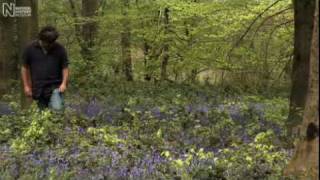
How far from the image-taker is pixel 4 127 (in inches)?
324

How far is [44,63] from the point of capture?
8602mm

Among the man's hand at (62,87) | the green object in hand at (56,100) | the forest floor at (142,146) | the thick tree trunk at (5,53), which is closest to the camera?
the forest floor at (142,146)

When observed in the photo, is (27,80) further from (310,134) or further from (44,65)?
(310,134)

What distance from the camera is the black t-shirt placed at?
859 centimetres

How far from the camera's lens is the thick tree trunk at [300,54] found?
8.30 metres

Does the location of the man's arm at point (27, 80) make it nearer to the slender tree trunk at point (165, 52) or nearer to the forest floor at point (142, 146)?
the forest floor at point (142, 146)

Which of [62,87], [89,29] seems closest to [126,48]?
[89,29]

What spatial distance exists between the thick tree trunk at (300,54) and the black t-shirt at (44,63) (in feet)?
10.2

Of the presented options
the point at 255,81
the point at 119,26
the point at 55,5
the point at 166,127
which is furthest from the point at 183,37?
the point at 166,127

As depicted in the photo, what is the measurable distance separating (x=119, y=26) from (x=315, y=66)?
63.7 feet

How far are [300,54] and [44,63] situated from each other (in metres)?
3.41

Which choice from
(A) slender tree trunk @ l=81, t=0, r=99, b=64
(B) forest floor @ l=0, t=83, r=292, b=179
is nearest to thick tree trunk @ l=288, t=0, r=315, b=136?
(B) forest floor @ l=0, t=83, r=292, b=179

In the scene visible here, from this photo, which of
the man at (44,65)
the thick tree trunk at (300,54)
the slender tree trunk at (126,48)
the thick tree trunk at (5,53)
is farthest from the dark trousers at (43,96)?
the slender tree trunk at (126,48)

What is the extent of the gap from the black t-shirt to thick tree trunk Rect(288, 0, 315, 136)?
10.2 feet
